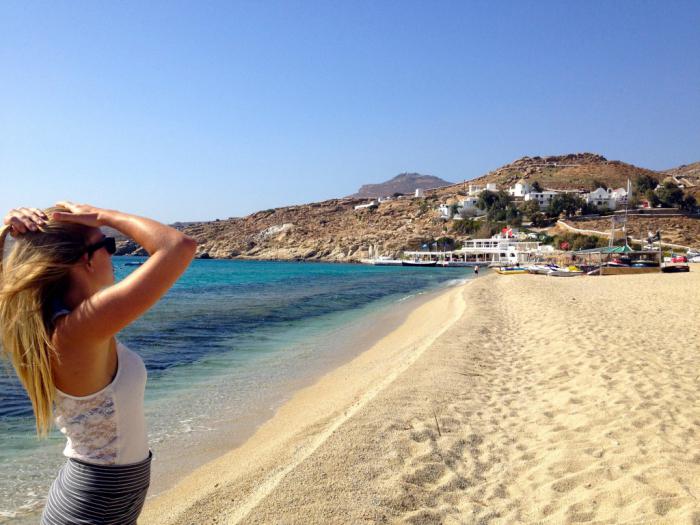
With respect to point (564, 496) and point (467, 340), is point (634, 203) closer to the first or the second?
point (467, 340)

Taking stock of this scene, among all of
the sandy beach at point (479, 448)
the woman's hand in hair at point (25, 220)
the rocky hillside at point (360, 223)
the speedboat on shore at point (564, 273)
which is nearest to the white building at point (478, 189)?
the rocky hillside at point (360, 223)

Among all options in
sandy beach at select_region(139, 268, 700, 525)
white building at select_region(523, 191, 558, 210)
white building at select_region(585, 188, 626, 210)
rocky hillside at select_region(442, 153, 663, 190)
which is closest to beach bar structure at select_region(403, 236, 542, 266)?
white building at select_region(523, 191, 558, 210)

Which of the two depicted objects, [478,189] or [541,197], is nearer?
[541,197]

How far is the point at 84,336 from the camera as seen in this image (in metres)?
1.56

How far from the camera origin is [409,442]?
187 inches

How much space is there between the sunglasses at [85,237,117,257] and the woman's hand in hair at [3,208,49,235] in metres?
0.15

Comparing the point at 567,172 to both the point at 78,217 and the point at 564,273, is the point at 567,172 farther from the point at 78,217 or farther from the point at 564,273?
the point at 78,217

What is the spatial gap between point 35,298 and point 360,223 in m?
132

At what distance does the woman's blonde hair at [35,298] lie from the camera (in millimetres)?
1560

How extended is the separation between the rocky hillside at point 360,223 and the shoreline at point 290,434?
95.2 m

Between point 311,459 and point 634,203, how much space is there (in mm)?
108495

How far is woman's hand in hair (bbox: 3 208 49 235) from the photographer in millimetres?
1643

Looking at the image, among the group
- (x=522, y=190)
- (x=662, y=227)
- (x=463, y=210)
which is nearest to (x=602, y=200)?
(x=522, y=190)

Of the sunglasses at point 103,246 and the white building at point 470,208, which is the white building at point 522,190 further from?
the sunglasses at point 103,246
